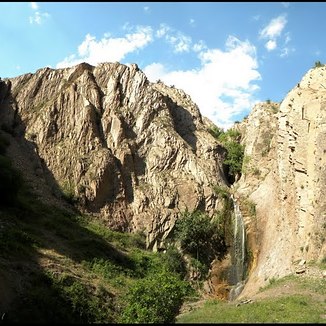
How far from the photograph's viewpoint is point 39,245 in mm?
30203

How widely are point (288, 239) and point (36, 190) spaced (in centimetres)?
2478

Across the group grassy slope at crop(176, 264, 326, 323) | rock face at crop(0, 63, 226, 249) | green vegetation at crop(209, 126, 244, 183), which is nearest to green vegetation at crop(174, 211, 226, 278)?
rock face at crop(0, 63, 226, 249)

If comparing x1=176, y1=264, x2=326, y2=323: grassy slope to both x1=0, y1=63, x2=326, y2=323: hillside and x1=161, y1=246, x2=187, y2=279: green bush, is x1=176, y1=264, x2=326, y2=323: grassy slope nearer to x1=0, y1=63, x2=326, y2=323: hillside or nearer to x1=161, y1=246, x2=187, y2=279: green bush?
x1=0, y1=63, x2=326, y2=323: hillside

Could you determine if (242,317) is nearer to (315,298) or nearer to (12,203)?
(315,298)

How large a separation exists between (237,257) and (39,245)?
62.0 feet

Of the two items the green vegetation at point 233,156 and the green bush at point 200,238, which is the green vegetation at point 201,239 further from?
the green vegetation at point 233,156

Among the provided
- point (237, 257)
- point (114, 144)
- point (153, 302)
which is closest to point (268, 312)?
point (153, 302)

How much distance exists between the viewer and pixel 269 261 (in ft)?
111

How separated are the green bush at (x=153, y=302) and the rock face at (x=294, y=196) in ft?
30.2

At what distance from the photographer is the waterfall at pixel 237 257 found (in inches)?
1405

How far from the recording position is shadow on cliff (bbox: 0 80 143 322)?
73.6 ft

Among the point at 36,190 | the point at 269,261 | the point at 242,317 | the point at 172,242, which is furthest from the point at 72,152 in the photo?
the point at 242,317

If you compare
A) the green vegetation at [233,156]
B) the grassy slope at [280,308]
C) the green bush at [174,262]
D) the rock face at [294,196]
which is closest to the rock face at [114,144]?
the green vegetation at [233,156]

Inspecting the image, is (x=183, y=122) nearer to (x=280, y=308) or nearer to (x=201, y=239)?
(x=201, y=239)
